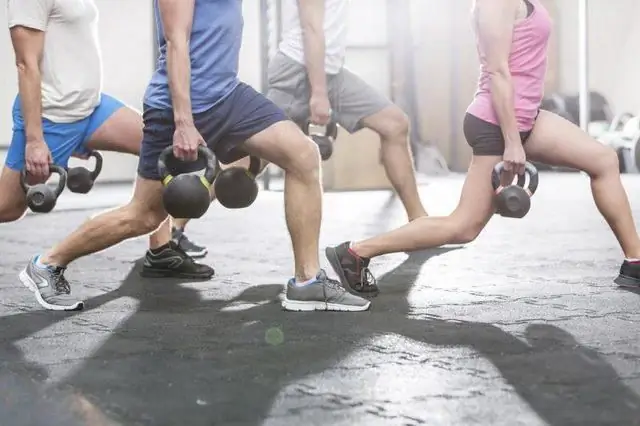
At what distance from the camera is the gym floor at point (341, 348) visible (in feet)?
6.12

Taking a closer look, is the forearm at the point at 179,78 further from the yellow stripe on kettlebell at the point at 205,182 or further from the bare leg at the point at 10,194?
the bare leg at the point at 10,194

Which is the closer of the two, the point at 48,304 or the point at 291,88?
the point at 48,304

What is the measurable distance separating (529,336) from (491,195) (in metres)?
0.68

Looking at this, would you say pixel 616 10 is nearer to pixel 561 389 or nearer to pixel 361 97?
pixel 361 97

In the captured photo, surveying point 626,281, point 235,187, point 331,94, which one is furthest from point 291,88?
point 626,281

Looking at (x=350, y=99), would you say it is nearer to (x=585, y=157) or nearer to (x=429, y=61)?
(x=585, y=157)

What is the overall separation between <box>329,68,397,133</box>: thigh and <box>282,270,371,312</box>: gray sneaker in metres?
1.42

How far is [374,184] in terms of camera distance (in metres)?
9.73

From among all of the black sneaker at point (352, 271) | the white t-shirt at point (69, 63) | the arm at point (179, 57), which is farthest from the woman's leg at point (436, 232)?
the white t-shirt at point (69, 63)

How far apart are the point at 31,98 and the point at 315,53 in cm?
108

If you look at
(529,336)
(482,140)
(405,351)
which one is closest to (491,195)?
(482,140)

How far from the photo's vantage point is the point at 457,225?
317cm

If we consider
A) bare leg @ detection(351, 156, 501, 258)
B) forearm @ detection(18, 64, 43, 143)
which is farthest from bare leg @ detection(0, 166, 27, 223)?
bare leg @ detection(351, 156, 501, 258)

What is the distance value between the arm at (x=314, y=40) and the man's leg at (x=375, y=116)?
0.48 metres
